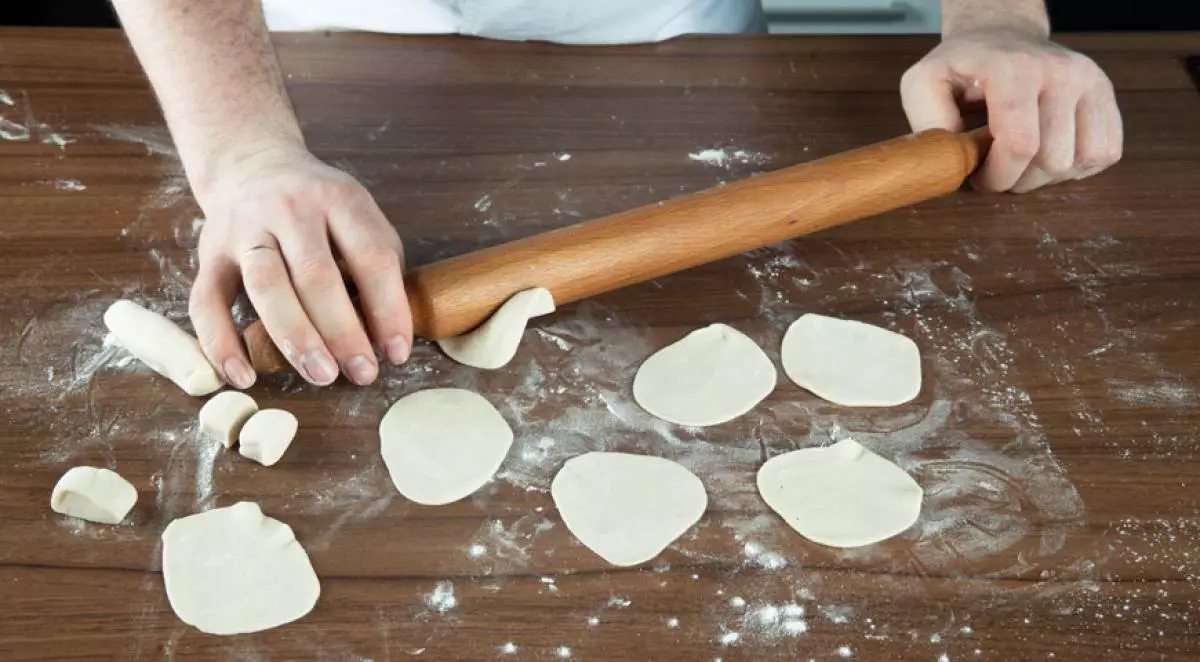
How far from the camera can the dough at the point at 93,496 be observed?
0.98m

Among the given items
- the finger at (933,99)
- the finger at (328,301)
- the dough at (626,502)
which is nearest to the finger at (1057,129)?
the finger at (933,99)

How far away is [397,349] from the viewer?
3.53 ft

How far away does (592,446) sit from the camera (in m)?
1.10

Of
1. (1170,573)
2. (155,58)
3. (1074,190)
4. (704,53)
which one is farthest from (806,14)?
(1170,573)

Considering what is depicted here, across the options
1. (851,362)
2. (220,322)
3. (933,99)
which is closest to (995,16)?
(933,99)

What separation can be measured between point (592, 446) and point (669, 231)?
252 millimetres

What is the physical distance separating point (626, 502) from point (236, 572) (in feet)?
1.20

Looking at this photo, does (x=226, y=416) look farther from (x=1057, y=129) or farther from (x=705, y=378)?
(x=1057, y=129)

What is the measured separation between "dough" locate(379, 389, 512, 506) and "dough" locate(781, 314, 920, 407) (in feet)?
1.10

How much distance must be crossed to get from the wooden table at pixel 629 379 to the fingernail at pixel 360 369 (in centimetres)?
6

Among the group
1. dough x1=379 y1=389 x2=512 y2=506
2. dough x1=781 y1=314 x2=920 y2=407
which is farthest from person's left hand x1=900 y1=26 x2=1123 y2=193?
dough x1=379 y1=389 x2=512 y2=506

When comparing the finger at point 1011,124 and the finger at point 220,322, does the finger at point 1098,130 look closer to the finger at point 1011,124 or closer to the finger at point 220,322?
the finger at point 1011,124

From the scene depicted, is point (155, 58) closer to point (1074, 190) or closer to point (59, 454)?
point (59, 454)

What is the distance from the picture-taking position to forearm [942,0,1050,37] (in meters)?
1.47
